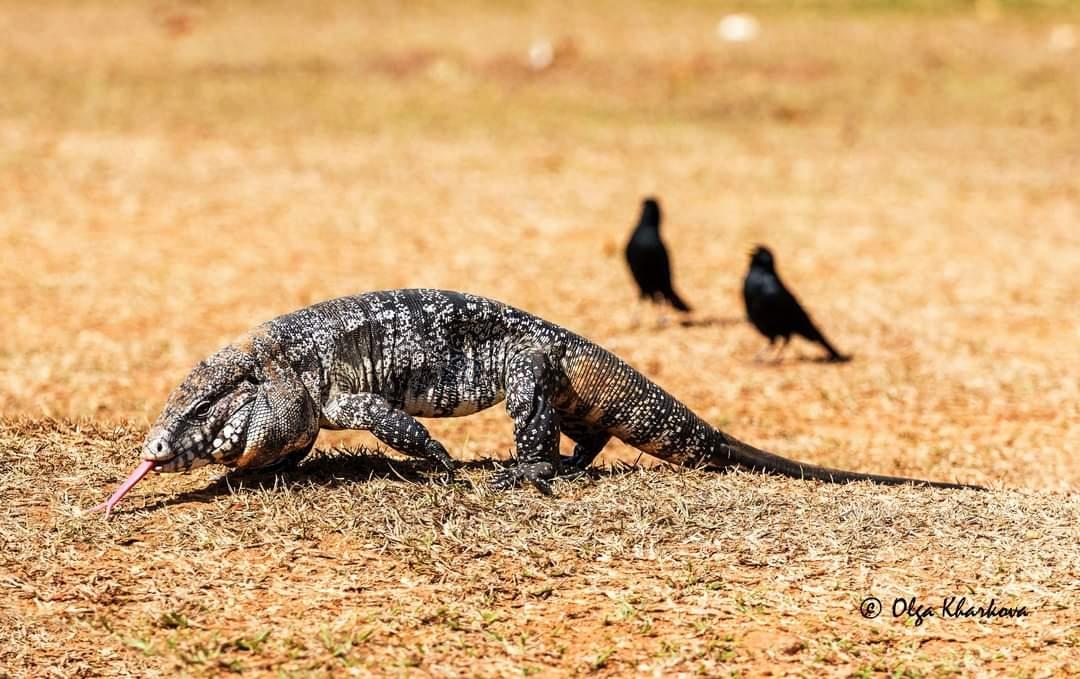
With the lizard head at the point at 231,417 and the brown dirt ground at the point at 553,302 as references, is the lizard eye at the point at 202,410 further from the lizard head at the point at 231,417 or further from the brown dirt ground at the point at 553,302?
the brown dirt ground at the point at 553,302

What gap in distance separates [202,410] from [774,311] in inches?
257

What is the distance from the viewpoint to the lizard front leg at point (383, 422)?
6.25m

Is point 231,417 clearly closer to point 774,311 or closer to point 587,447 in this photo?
point 587,447

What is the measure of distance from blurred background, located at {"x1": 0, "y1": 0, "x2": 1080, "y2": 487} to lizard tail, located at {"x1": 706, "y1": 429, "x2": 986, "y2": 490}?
1.77 meters

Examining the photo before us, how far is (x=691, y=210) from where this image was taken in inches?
690

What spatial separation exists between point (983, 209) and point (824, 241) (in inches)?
110

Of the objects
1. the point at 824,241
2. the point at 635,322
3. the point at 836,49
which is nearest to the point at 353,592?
the point at 635,322

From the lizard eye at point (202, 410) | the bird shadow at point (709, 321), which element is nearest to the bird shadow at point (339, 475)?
→ the lizard eye at point (202, 410)

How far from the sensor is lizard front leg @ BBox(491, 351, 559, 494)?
651 cm

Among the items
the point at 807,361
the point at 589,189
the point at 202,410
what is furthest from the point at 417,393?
the point at 589,189

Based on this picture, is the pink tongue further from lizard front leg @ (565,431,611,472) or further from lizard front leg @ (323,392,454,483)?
lizard front leg @ (565,431,611,472)

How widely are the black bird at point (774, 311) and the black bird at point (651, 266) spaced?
3.37ft

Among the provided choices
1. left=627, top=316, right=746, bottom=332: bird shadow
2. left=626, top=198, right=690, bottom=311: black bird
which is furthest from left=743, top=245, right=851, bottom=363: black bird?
left=627, top=316, right=746, bottom=332: bird shadow

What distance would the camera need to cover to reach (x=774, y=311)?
37.9 feet
